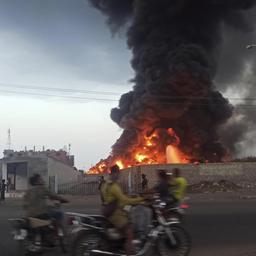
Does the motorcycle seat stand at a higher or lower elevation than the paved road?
higher

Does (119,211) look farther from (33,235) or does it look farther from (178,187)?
(178,187)

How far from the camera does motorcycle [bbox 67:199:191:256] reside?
9.61 metres

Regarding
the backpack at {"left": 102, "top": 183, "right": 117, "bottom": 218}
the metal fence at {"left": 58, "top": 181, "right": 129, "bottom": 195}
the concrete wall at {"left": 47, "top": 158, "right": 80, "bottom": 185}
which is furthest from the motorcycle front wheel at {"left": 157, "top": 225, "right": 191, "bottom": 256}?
the concrete wall at {"left": 47, "top": 158, "right": 80, "bottom": 185}

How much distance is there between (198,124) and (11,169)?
22.5 metres

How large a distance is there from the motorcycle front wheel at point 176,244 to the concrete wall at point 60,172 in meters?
48.2

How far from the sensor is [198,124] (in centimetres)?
5938

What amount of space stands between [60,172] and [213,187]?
969 inches

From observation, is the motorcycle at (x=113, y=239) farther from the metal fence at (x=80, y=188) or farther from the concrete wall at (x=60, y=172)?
the concrete wall at (x=60, y=172)

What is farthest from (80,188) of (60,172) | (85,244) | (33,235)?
(85,244)

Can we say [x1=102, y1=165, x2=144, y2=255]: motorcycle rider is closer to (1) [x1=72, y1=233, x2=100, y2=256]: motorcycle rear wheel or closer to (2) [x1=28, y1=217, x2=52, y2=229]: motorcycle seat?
(1) [x1=72, y1=233, x2=100, y2=256]: motorcycle rear wheel

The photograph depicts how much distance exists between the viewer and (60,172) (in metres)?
64.5

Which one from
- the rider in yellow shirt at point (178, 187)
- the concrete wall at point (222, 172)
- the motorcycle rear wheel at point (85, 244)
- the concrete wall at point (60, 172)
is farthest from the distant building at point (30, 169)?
the motorcycle rear wheel at point (85, 244)

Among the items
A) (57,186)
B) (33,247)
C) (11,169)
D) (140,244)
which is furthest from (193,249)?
(11,169)

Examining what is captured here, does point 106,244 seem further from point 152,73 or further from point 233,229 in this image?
point 152,73
